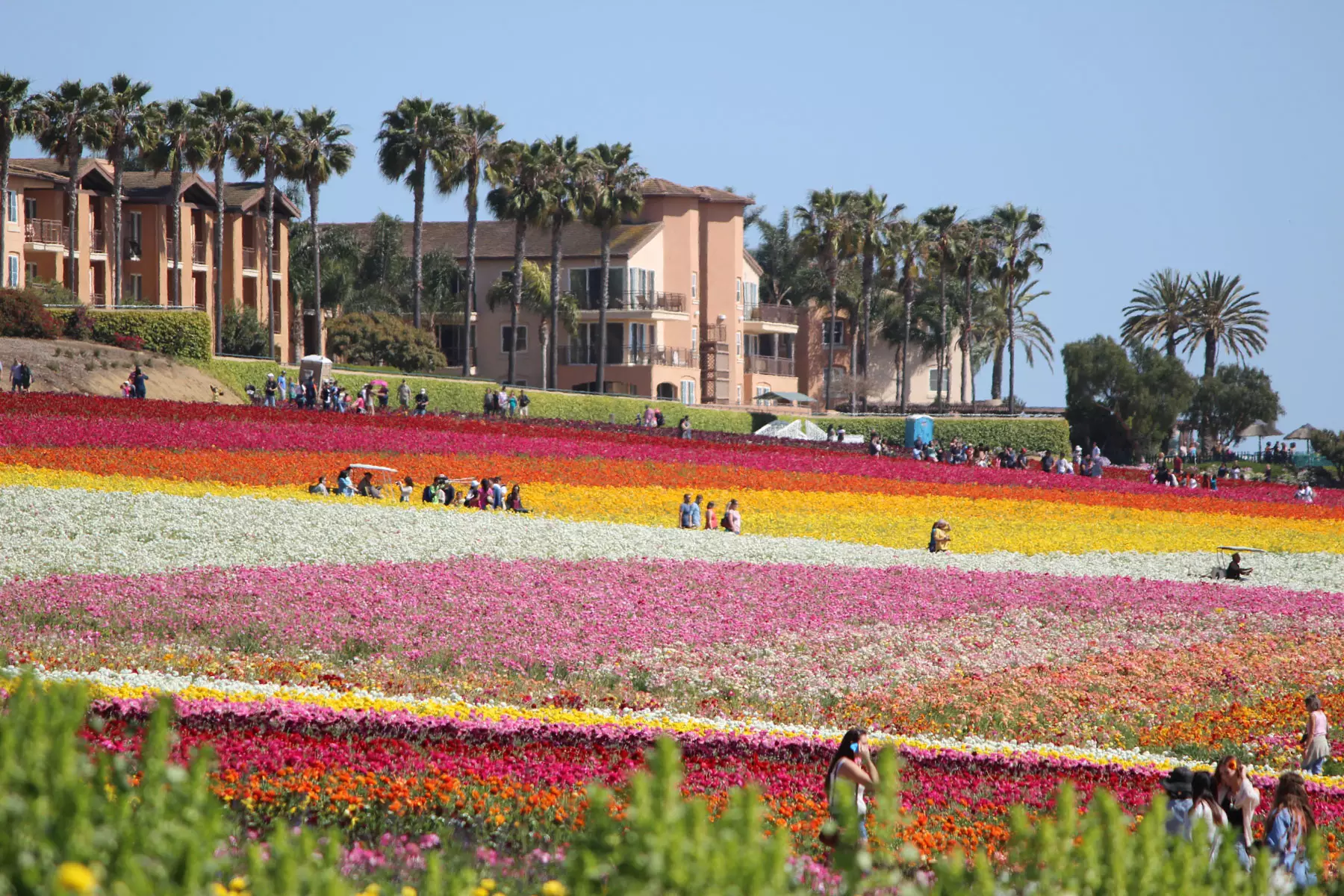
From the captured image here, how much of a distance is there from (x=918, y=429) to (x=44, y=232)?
39300mm

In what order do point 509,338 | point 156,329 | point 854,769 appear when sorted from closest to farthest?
point 854,769, point 156,329, point 509,338

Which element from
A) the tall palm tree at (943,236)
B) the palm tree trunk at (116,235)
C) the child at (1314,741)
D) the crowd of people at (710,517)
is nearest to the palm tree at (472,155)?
the palm tree trunk at (116,235)

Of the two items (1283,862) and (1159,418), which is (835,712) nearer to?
(1283,862)

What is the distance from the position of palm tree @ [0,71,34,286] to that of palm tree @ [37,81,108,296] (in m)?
0.57

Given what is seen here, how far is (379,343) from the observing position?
69625 millimetres

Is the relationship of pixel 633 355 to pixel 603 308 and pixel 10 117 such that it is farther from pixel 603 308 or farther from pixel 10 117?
pixel 10 117

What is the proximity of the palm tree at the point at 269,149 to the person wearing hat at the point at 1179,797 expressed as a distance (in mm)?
60672

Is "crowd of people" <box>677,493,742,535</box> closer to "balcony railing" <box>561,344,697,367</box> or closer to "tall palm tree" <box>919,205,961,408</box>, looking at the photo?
"balcony railing" <box>561,344,697,367</box>

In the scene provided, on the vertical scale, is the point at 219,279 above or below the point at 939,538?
above

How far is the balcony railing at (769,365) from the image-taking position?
8694 centimetres

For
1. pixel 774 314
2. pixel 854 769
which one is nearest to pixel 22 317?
pixel 854 769

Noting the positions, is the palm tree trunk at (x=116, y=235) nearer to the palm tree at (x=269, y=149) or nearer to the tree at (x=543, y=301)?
the palm tree at (x=269, y=149)

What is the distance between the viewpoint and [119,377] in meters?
48.0

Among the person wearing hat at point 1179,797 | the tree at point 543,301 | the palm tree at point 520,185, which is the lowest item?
the person wearing hat at point 1179,797
